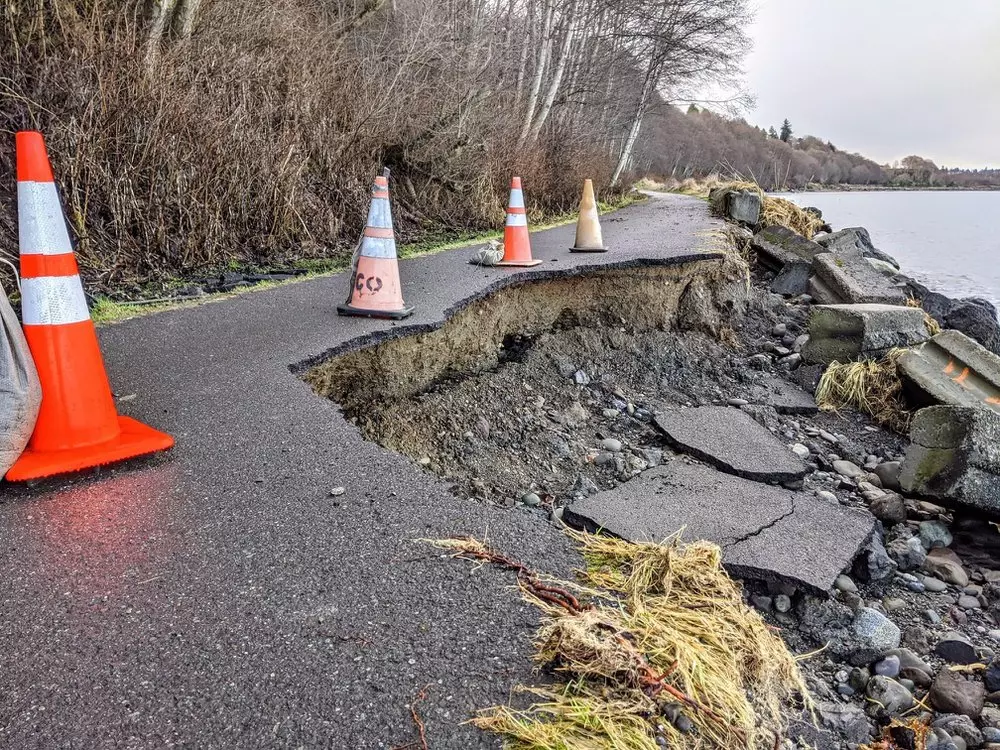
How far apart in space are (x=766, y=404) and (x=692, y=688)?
4.57 m

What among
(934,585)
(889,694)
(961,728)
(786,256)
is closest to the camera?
(961,728)

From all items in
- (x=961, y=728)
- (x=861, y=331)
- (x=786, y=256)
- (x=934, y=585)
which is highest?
(x=786, y=256)

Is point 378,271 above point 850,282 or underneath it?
above

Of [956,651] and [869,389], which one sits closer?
[956,651]

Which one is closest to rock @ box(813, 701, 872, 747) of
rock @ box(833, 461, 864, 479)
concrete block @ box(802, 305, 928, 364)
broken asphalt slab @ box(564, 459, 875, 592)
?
broken asphalt slab @ box(564, 459, 875, 592)

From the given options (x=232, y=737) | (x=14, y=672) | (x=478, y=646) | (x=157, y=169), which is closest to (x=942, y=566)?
(x=478, y=646)

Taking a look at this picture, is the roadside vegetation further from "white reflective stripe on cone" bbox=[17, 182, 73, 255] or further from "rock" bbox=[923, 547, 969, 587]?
"rock" bbox=[923, 547, 969, 587]

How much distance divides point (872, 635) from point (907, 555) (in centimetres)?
100

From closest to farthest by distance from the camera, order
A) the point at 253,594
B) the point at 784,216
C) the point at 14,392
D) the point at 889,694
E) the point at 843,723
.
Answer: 1. the point at 253,594
2. the point at 843,723
3. the point at 889,694
4. the point at 14,392
5. the point at 784,216

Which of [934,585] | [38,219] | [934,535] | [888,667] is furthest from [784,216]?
[38,219]

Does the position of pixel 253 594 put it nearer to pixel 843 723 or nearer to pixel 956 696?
pixel 843 723

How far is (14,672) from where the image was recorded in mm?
1556

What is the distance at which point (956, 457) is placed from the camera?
150 inches

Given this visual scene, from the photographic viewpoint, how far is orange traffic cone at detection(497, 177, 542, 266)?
252 inches
